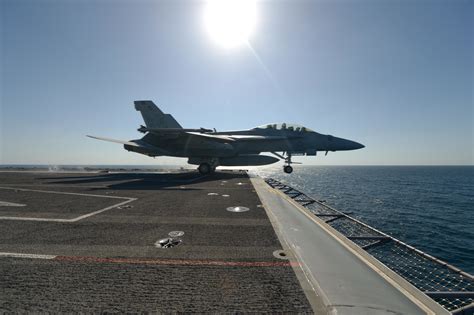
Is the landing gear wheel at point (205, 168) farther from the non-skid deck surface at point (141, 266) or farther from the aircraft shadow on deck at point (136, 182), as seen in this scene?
the non-skid deck surface at point (141, 266)

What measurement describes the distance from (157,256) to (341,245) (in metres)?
3.78

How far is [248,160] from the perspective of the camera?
2375 cm

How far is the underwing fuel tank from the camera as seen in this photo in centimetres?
2326

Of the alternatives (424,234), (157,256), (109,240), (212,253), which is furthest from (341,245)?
(424,234)

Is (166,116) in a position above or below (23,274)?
above

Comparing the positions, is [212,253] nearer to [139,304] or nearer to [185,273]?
[185,273]

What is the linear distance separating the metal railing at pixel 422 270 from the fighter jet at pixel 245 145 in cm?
792

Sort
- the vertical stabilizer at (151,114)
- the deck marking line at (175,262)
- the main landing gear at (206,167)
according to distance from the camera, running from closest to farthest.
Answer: the deck marking line at (175,262) → the main landing gear at (206,167) → the vertical stabilizer at (151,114)

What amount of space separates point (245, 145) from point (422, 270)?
16720 mm

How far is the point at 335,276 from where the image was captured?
325cm

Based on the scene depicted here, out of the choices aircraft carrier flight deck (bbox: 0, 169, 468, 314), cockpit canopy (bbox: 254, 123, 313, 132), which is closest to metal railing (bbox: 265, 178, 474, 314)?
aircraft carrier flight deck (bbox: 0, 169, 468, 314)

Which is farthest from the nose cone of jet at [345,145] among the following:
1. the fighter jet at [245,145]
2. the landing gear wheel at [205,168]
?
the landing gear wheel at [205,168]

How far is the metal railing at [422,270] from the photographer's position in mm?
3061

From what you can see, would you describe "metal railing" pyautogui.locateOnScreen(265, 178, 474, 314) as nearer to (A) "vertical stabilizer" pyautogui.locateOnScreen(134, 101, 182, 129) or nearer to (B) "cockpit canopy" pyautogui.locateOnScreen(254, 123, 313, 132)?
(B) "cockpit canopy" pyautogui.locateOnScreen(254, 123, 313, 132)
